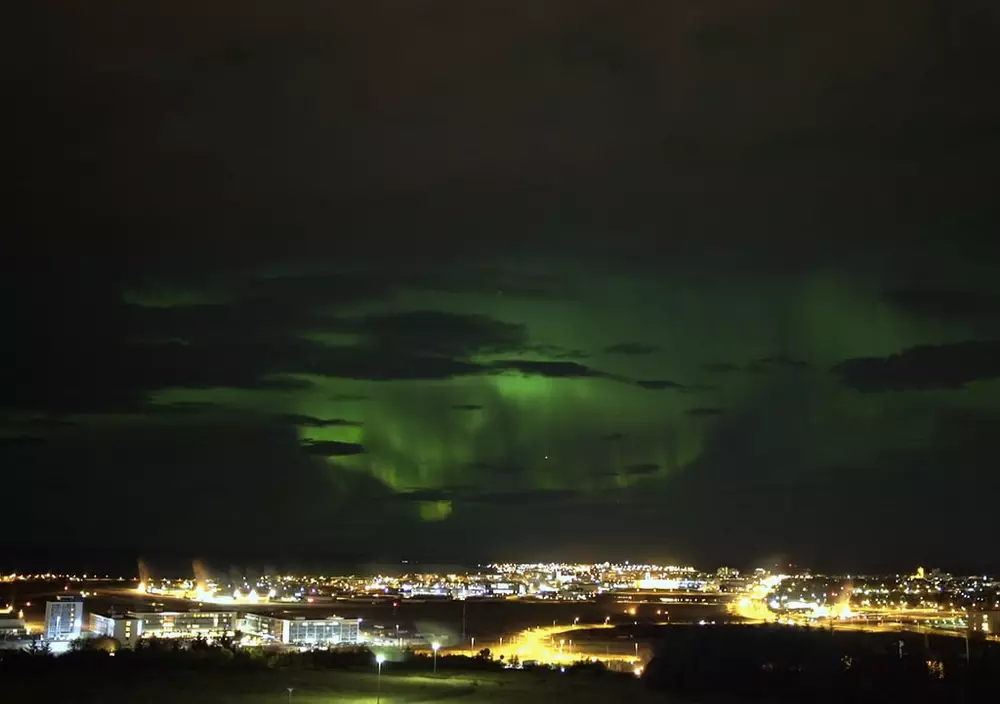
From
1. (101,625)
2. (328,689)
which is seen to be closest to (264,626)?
(101,625)

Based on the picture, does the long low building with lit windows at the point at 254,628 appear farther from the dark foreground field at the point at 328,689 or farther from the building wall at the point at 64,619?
the dark foreground field at the point at 328,689

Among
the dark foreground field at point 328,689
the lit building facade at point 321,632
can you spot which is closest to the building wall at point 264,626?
the lit building facade at point 321,632

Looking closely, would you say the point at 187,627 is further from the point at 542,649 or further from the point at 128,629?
the point at 542,649

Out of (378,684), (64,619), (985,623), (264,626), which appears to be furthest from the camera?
(985,623)

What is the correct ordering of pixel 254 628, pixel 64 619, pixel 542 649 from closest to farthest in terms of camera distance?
pixel 542 649, pixel 64 619, pixel 254 628

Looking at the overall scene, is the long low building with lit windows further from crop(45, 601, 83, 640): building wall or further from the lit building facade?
crop(45, 601, 83, 640): building wall

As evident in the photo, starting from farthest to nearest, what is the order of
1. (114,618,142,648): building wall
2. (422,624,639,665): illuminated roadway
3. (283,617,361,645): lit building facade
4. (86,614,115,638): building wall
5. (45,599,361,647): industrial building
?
(86,614,115,638): building wall < (45,599,361,647): industrial building < (283,617,361,645): lit building facade < (114,618,142,648): building wall < (422,624,639,665): illuminated roadway

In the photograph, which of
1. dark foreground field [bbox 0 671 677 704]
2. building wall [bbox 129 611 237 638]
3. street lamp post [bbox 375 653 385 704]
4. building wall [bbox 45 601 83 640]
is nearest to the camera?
dark foreground field [bbox 0 671 677 704]

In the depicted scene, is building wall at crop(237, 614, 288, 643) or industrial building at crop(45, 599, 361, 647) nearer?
industrial building at crop(45, 599, 361, 647)

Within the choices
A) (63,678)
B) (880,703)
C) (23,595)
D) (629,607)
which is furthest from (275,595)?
(880,703)

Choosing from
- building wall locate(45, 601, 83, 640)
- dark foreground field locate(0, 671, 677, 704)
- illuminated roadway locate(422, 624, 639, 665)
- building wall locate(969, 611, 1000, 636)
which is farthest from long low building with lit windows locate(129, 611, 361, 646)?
building wall locate(969, 611, 1000, 636)
